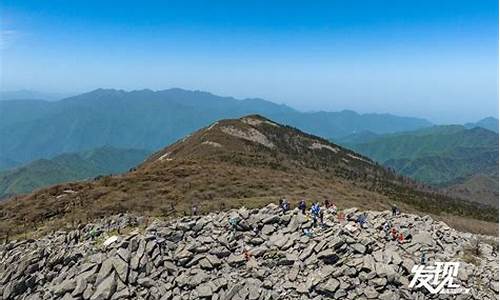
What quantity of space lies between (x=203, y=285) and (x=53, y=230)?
64.7 feet

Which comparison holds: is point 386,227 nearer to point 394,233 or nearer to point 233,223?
point 394,233

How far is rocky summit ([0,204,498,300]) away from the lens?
22.9 meters

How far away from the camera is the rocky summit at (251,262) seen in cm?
2292

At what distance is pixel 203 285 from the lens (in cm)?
2341

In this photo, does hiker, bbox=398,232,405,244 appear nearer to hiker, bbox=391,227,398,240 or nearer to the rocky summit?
the rocky summit

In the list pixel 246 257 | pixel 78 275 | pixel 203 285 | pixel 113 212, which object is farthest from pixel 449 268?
pixel 113 212

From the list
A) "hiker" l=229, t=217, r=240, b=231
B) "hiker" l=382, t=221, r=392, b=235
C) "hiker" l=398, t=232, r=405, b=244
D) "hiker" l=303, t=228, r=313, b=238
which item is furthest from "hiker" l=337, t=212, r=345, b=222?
"hiker" l=229, t=217, r=240, b=231

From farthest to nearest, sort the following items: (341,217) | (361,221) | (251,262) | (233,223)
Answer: (341,217) → (361,221) → (233,223) → (251,262)

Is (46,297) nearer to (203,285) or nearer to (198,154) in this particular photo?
(203,285)

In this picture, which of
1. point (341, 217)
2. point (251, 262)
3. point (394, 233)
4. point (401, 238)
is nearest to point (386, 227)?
point (394, 233)

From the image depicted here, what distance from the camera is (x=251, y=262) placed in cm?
2488

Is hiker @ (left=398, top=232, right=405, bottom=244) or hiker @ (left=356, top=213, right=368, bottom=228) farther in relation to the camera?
hiker @ (left=356, top=213, right=368, bottom=228)

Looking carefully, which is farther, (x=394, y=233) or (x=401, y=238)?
(x=394, y=233)

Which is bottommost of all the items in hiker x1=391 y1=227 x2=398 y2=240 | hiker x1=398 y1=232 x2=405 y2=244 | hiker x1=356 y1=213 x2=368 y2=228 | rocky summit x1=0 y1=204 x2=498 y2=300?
rocky summit x1=0 y1=204 x2=498 y2=300
